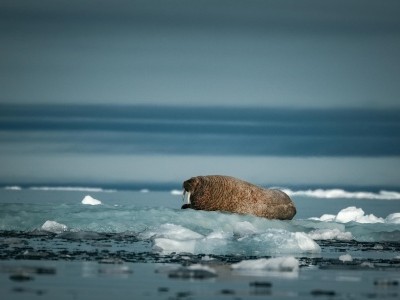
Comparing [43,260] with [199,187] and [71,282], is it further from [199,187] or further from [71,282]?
[199,187]

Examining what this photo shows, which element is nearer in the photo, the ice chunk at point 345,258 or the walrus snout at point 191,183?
the ice chunk at point 345,258

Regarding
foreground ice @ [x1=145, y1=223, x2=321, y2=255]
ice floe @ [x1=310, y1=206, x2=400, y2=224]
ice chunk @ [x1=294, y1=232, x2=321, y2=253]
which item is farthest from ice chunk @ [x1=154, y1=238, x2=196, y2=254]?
ice floe @ [x1=310, y1=206, x2=400, y2=224]

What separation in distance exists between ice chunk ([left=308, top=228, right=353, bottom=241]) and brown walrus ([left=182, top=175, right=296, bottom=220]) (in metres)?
4.39

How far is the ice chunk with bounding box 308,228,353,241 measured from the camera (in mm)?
24938

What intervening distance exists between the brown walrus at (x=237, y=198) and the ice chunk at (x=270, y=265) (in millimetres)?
12703

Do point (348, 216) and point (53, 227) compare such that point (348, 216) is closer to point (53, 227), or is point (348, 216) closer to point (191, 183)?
point (191, 183)

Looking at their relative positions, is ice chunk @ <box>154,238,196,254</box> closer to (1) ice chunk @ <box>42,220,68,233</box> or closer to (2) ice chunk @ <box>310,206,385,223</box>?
(1) ice chunk @ <box>42,220,68,233</box>

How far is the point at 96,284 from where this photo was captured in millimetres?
13836

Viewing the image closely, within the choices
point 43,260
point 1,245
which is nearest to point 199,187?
point 1,245

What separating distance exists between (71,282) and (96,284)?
0.41 m

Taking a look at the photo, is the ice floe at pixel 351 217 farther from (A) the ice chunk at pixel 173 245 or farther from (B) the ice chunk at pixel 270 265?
(B) the ice chunk at pixel 270 265

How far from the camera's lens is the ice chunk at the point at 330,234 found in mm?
24938

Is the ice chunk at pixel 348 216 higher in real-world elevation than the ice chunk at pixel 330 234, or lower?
higher

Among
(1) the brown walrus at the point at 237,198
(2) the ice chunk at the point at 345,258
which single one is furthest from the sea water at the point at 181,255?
(1) the brown walrus at the point at 237,198
